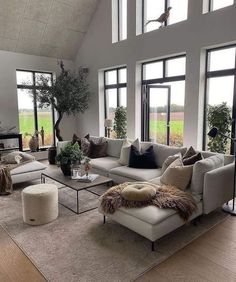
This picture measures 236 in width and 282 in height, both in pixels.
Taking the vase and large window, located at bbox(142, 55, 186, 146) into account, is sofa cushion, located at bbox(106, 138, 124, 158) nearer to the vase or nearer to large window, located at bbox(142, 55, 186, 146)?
large window, located at bbox(142, 55, 186, 146)

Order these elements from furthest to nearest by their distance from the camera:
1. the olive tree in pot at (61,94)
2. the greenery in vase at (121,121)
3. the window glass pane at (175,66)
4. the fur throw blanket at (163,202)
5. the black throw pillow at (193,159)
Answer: the olive tree in pot at (61,94), the greenery in vase at (121,121), the window glass pane at (175,66), the black throw pillow at (193,159), the fur throw blanket at (163,202)

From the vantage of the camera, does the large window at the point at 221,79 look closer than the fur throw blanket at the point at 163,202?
No

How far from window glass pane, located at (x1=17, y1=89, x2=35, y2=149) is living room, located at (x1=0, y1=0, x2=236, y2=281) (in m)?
0.03

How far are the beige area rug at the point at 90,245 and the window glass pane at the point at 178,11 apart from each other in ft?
12.9

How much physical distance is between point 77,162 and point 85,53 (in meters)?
4.48

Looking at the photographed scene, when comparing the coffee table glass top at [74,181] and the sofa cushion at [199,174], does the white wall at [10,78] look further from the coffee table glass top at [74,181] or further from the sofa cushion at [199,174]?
the sofa cushion at [199,174]

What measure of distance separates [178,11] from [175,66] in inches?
44.2

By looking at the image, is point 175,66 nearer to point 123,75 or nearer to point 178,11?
point 178,11

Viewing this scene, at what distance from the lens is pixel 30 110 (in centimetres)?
707

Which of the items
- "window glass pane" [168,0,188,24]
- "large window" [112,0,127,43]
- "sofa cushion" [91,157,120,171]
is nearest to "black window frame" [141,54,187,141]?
"window glass pane" [168,0,188,24]

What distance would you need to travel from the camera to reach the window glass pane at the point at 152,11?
5418 millimetres

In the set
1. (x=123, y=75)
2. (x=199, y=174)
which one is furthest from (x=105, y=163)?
(x=123, y=75)

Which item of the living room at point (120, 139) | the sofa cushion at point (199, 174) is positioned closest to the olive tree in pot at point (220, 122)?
the living room at point (120, 139)

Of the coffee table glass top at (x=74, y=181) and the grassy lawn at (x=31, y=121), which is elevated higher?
the grassy lawn at (x=31, y=121)
